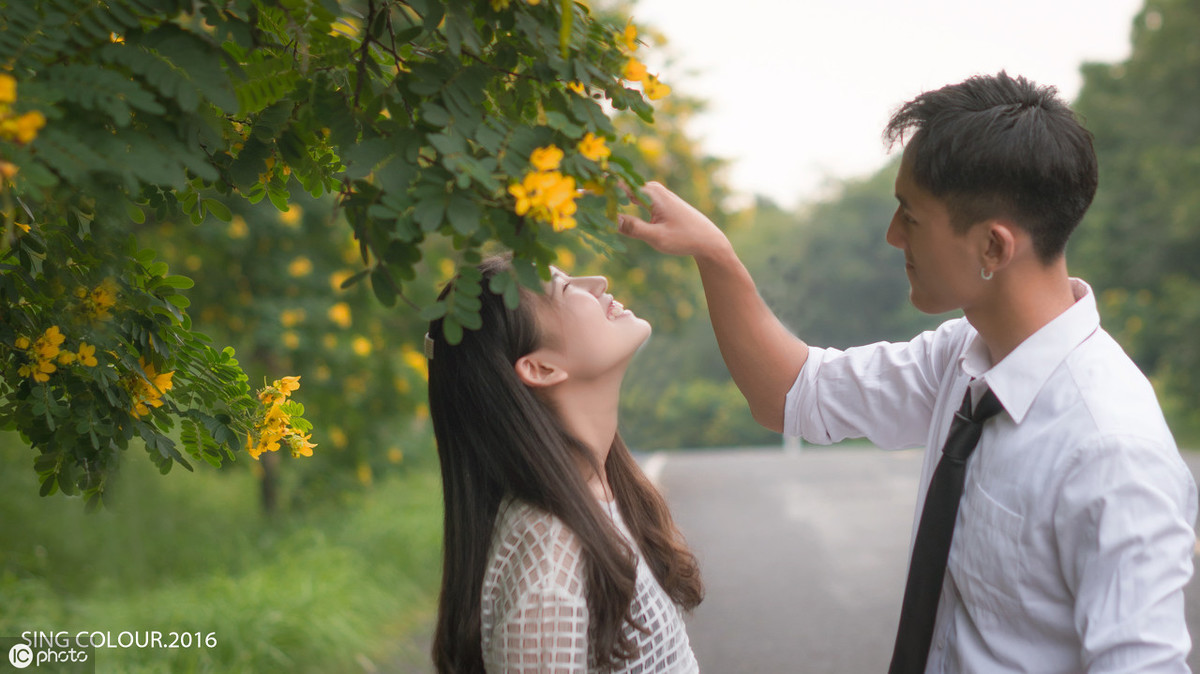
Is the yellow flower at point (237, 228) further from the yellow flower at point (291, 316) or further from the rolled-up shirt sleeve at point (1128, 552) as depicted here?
the rolled-up shirt sleeve at point (1128, 552)

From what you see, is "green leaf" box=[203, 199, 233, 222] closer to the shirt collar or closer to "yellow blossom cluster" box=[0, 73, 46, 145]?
"yellow blossom cluster" box=[0, 73, 46, 145]

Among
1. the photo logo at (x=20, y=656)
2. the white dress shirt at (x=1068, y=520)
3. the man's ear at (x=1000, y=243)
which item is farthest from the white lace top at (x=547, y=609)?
the photo logo at (x=20, y=656)

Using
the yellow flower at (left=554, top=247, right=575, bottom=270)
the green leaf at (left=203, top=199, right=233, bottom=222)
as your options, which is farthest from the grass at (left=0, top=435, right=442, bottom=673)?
the yellow flower at (left=554, top=247, right=575, bottom=270)

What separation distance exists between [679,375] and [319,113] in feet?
35.4

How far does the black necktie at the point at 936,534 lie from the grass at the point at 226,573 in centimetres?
213

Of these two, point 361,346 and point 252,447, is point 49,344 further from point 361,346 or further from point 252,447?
point 361,346

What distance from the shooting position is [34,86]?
39.7 inches

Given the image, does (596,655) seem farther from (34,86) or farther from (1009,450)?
(34,86)

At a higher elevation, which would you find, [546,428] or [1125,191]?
[546,428]

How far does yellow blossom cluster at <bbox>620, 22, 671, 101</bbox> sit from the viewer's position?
1299 millimetres

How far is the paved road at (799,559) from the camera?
4.72 m

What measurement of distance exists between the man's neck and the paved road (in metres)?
0.99

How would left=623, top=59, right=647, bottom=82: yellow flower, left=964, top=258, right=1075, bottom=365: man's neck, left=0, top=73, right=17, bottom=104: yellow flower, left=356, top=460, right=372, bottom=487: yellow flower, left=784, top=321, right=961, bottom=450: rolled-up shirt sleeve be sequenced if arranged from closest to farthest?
left=0, top=73, right=17, bottom=104: yellow flower < left=623, top=59, right=647, bottom=82: yellow flower < left=964, top=258, right=1075, bottom=365: man's neck < left=784, top=321, right=961, bottom=450: rolled-up shirt sleeve < left=356, top=460, right=372, bottom=487: yellow flower

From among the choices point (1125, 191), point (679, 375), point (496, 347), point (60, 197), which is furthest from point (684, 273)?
point (1125, 191)
